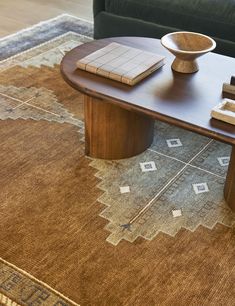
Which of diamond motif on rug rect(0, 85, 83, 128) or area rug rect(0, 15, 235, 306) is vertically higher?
area rug rect(0, 15, 235, 306)

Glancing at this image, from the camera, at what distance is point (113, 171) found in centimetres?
200

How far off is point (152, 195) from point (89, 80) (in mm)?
513

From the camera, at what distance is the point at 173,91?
1.78 meters

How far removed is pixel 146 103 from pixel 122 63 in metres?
0.28

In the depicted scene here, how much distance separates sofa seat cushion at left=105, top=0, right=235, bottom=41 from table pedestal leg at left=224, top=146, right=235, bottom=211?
100cm

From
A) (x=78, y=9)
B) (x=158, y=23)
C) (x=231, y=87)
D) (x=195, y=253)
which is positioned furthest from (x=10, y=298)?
(x=78, y=9)

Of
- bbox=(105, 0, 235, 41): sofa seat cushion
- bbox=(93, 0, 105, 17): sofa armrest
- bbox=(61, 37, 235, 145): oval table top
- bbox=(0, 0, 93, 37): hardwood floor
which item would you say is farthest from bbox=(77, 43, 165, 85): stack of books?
bbox=(0, 0, 93, 37): hardwood floor

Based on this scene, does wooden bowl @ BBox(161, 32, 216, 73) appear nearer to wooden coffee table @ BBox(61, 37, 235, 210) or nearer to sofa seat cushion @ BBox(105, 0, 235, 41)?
wooden coffee table @ BBox(61, 37, 235, 210)

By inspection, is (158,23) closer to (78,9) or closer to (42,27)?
(42,27)

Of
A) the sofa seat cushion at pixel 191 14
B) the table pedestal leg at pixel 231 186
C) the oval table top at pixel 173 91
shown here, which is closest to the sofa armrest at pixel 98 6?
the sofa seat cushion at pixel 191 14

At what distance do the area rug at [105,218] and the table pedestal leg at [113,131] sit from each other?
0.05 meters

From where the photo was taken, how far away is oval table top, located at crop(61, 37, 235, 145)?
1598 millimetres

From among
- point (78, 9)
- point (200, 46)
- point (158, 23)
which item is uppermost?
point (200, 46)

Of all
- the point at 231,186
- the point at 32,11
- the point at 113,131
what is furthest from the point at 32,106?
the point at 32,11
